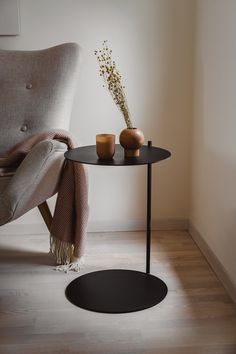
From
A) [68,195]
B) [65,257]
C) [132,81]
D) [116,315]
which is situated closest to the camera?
[116,315]

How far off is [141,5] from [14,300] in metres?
1.51

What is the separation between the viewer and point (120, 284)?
1.93 meters

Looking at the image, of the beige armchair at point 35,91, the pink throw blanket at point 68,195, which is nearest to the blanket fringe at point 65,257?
the pink throw blanket at point 68,195

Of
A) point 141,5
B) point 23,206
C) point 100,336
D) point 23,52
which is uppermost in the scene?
point 141,5

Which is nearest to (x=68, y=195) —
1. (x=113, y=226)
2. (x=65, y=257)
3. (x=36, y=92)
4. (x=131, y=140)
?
(x=65, y=257)

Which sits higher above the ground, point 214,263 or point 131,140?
point 131,140

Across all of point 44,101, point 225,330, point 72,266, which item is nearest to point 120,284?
point 72,266

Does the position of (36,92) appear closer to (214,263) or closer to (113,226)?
(113,226)

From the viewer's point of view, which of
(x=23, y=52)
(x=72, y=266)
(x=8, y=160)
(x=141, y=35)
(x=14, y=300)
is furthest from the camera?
(x=141, y=35)

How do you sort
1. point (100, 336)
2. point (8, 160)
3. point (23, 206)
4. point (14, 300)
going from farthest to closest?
point (8, 160)
point (14, 300)
point (23, 206)
point (100, 336)

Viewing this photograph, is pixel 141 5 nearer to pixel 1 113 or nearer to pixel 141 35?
pixel 141 35

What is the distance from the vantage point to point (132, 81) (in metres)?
2.50

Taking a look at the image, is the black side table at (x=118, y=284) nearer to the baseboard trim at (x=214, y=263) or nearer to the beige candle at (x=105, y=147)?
the beige candle at (x=105, y=147)

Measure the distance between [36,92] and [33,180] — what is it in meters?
0.64
